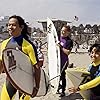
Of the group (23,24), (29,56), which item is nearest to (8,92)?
(29,56)

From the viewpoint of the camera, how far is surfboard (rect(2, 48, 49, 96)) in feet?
13.2

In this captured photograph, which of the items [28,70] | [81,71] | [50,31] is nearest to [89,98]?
[81,71]

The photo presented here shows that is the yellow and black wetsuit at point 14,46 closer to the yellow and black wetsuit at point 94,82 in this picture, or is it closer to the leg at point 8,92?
the leg at point 8,92

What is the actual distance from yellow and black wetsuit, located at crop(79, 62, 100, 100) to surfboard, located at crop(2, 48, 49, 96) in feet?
1.75

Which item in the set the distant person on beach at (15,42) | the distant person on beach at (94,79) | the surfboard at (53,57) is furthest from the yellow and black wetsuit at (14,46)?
the surfboard at (53,57)

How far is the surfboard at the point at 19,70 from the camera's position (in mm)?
4031

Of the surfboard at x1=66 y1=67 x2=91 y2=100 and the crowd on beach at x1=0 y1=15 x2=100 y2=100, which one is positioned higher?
the crowd on beach at x1=0 y1=15 x2=100 y2=100

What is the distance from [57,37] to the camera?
23.4ft

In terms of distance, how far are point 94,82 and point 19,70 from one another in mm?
891

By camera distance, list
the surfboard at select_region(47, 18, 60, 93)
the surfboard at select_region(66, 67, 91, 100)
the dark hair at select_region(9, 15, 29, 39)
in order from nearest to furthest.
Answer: the dark hair at select_region(9, 15, 29, 39) → the surfboard at select_region(66, 67, 91, 100) → the surfboard at select_region(47, 18, 60, 93)

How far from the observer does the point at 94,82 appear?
4.20 m

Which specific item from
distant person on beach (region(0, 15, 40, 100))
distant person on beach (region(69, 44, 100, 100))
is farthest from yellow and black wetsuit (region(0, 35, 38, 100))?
distant person on beach (region(69, 44, 100, 100))

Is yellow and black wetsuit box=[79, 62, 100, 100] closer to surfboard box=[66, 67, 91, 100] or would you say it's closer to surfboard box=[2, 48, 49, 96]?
surfboard box=[66, 67, 91, 100]

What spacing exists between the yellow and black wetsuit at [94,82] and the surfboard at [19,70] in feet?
1.75
